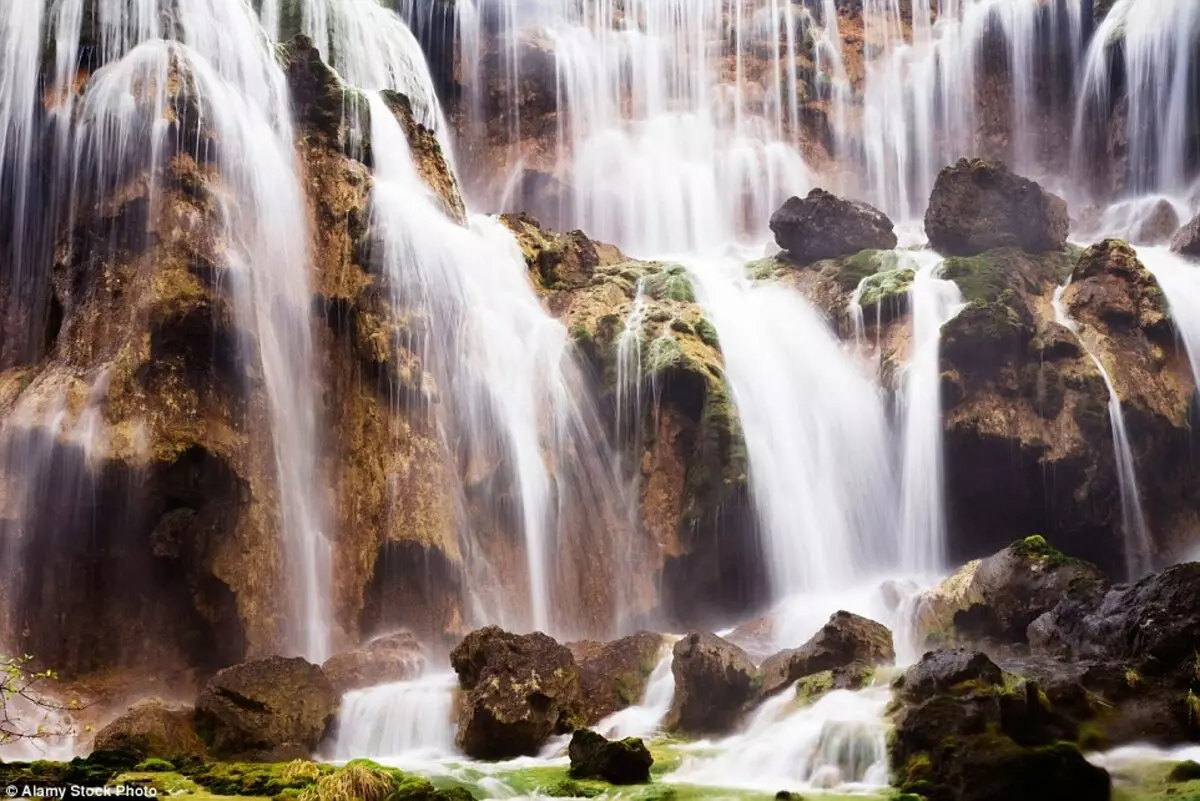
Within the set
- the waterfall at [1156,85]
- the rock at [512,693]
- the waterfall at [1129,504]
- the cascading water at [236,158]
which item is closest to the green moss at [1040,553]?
the waterfall at [1129,504]

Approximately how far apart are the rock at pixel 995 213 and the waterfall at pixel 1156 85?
8.02 m

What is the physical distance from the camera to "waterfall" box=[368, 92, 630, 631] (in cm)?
2336

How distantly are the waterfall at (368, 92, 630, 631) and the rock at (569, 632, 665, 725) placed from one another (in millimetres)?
3674

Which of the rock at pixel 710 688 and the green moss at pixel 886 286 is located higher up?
the green moss at pixel 886 286

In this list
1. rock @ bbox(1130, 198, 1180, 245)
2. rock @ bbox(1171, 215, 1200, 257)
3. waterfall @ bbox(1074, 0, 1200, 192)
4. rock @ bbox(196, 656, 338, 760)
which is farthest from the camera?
waterfall @ bbox(1074, 0, 1200, 192)

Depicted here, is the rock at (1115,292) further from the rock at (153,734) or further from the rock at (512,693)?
the rock at (153,734)

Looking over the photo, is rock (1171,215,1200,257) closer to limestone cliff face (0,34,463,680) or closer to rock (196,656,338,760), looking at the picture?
limestone cliff face (0,34,463,680)

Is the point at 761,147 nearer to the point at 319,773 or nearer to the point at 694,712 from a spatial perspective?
the point at 694,712

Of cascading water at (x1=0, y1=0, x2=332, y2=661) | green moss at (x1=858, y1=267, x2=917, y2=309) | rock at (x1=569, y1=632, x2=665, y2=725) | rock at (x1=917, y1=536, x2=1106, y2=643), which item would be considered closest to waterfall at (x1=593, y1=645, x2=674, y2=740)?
rock at (x1=569, y1=632, x2=665, y2=725)

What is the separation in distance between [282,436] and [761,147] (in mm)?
26856

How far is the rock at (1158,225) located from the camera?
3294cm

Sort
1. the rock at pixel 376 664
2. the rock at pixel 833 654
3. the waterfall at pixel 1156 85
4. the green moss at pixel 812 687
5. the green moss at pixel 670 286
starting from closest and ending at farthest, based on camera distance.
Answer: the green moss at pixel 812 687
the rock at pixel 833 654
the rock at pixel 376 664
the green moss at pixel 670 286
the waterfall at pixel 1156 85

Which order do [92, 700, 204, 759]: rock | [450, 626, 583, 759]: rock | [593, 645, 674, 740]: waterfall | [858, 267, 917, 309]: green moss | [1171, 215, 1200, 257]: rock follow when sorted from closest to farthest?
1. [92, 700, 204, 759]: rock
2. [450, 626, 583, 759]: rock
3. [593, 645, 674, 740]: waterfall
4. [858, 267, 917, 309]: green moss
5. [1171, 215, 1200, 257]: rock

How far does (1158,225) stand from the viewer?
3322 cm
